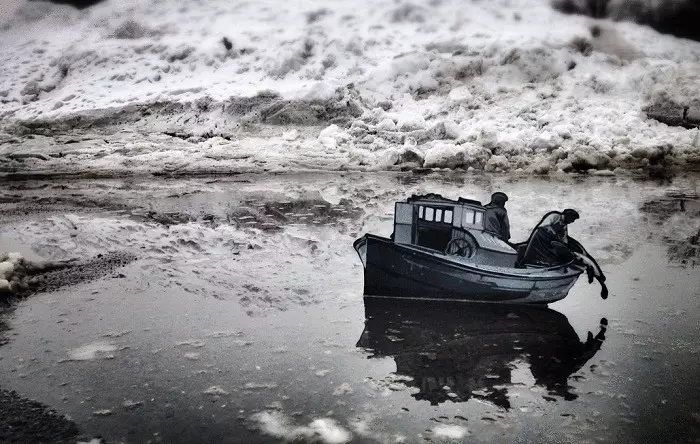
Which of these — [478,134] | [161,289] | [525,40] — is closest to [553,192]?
[478,134]

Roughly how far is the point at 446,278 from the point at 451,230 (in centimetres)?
50

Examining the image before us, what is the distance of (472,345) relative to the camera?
185 inches

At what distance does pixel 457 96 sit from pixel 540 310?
23064 millimetres

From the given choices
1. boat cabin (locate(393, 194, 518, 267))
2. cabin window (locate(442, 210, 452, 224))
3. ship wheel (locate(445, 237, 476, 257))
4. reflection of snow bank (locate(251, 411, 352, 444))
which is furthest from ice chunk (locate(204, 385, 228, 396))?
cabin window (locate(442, 210, 452, 224))

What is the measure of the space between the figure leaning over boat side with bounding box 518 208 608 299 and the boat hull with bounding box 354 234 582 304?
5.6 inches

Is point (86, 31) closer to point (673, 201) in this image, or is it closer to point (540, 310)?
point (673, 201)

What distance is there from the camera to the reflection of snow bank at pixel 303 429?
3338 mm

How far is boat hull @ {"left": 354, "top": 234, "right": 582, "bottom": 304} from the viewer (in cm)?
525

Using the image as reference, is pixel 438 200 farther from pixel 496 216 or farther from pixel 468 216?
pixel 496 216

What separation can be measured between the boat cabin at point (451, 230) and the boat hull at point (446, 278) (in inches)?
6.7

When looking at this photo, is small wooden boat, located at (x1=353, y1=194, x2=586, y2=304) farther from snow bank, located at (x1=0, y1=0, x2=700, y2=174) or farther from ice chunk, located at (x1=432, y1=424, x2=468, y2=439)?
snow bank, located at (x1=0, y1=0, x2=700, y2=174)

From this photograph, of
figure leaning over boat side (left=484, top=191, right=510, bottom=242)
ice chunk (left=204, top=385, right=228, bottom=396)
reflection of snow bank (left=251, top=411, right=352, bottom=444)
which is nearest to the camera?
reflection of snow bank (left=251, top=411, right=352, bottom=444)

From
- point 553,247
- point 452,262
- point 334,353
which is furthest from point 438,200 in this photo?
point 334,353

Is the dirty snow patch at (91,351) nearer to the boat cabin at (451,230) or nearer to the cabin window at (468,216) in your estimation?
the boat cabin at (451,230)
